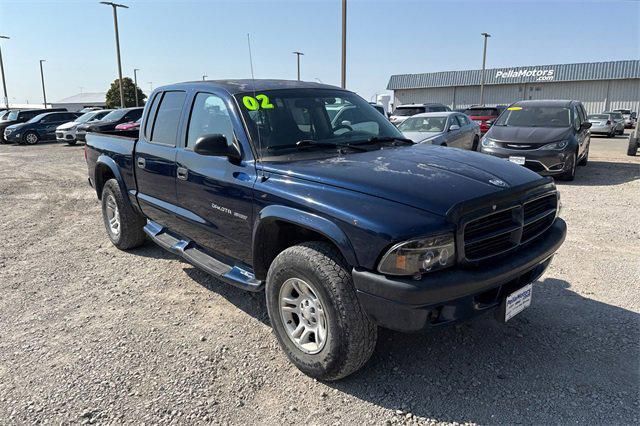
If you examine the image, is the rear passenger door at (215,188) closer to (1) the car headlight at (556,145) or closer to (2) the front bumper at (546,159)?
(2) the front bumper at (546,159)

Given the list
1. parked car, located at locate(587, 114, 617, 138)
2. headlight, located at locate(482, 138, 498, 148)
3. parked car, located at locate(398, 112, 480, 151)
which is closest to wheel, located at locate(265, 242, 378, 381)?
headlight, located at locate(482, 138, 498, 148)

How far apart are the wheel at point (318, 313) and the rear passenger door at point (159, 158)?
5.37ft

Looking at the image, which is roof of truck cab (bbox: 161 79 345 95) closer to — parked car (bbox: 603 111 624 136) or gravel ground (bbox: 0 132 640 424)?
gravel ground (bbox: 0 132 640 424)

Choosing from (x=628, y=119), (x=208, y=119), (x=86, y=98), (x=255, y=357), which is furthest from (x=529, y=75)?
(x=86, y=98)

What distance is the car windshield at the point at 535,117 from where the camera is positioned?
32.9 feet

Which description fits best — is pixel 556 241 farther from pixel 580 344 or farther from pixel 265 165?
pixel 265 165

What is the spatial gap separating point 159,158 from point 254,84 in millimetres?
1163

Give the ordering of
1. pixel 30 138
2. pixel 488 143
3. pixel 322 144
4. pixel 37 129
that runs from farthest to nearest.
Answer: pixel 37 129
pixel 30 138
pixel 488 143
pixel 322 144

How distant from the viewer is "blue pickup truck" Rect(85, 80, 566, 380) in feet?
8.09

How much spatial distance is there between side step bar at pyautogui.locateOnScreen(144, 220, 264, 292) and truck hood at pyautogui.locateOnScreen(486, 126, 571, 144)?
7.57 metres

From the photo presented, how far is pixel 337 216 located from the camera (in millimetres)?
2596

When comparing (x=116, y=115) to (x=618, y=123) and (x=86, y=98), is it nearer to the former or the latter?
(x=618, y=123)

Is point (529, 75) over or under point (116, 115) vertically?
over

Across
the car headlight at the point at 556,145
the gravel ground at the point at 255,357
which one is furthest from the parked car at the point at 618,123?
the gravel ground at the point at 255,357
